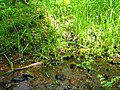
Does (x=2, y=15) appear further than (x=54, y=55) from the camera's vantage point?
Yes

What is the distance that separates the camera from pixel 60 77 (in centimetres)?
391

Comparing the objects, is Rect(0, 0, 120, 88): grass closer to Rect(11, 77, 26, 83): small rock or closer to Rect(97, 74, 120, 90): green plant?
Rect(97, 74, 120, 90): green plant

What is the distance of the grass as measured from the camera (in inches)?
173

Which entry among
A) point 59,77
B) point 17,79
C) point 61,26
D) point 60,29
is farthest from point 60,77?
point 61,26

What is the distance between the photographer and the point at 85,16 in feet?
15.4

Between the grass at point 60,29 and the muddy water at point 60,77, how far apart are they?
184 mm

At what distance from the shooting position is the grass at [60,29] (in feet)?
14.4

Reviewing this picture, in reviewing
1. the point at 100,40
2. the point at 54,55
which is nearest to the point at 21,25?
the point at 54,55

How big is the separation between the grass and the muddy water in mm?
184

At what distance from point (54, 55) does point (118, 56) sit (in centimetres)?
99

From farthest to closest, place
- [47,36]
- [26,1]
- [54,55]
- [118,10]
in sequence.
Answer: [26,1] < [118,10] < [47,36] < [54,55]

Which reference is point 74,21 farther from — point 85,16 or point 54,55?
point 54,55

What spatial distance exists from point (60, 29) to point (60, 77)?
3.45ft

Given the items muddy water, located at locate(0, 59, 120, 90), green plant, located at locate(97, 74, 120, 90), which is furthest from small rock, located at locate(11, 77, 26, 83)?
green plant, located at locate(97, 74, 120, 90)
